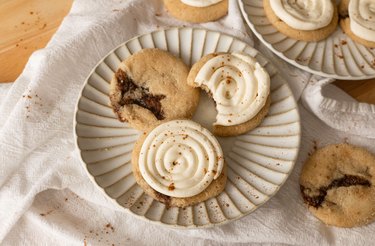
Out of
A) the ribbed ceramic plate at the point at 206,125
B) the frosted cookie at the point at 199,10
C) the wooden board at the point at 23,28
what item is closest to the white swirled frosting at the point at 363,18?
the ribbed ceramic plate at the point at 206,125

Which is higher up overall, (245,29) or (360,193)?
(245,29)

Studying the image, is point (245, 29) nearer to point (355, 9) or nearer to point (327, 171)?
point (355, 9)

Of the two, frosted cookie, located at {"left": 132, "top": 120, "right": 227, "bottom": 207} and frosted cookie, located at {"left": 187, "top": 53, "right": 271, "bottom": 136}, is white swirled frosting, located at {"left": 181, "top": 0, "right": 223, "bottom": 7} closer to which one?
frosted cookie, located at {"left": 187, "top": 53, "right": 271, "bottom": 136}

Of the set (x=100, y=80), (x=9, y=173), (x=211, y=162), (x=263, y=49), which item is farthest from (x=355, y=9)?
(x=9, y=173)

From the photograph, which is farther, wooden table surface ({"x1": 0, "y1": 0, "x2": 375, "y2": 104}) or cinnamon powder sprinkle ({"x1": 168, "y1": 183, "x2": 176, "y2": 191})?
wooden table surface ({"x1": 0, "y1": 0, "x2": 375, "y2": 104})

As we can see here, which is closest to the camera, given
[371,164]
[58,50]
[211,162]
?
[211,162]

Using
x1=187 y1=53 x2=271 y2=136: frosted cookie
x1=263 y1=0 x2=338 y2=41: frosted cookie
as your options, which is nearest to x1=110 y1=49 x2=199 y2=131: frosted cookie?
x1=187 y1=53 x2=271 y2=136: frosted cookie

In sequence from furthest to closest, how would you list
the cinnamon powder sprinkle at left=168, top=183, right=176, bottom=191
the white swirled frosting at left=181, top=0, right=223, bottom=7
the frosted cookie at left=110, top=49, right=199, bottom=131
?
the white swirled frosting at left=181, top=0, right=223, bottom=7 < the frosted cookie at left=110, top=49, right=199, bottom=131 < the cinnamon powder sprinkle at left=168, top=183, right=176, bottom=191
